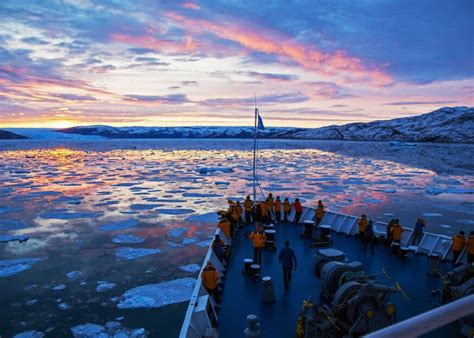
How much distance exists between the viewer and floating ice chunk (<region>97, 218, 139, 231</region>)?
17.4 m

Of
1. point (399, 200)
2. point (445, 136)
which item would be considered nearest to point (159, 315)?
point (399, 200)

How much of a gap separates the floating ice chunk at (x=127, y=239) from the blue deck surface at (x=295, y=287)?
550 cm

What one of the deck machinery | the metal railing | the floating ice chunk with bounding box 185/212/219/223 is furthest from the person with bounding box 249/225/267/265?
the floating ice chunk with bounding box 185/212/219/223

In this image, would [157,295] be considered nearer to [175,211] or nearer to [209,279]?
Answer: [209,279]

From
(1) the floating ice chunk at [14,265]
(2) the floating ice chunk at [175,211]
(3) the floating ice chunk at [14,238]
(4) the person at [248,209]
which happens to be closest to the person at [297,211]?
(4) the person at [248,209]

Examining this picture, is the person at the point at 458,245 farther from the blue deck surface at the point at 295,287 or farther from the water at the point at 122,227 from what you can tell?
the water at the point at 122,227

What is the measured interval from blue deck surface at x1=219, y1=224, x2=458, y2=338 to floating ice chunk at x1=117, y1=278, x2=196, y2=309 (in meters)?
1.73

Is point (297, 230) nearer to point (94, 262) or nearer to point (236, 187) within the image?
point (94, 262)

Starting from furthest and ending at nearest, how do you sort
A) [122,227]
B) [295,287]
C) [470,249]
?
1. [122,227]
2. [470,249]
3. [295,287]

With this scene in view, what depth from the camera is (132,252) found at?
14.0 metres

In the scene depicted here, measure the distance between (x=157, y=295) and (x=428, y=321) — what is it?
10135mm

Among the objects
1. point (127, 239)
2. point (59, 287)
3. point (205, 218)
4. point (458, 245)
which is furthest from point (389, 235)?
point (205, 218)

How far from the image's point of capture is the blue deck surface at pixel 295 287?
6.77 m

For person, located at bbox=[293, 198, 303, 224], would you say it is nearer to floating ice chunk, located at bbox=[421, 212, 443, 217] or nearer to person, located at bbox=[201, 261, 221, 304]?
person, located at bbox=[201, 261, 221, 304]
